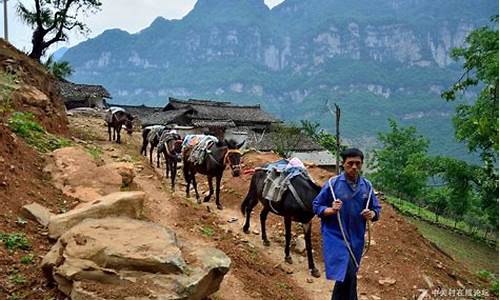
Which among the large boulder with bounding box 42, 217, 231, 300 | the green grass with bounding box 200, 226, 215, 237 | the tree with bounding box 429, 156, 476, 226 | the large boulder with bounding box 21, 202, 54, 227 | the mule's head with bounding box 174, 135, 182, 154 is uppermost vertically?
the mule's head with bounding box 174, 135, 182, 154

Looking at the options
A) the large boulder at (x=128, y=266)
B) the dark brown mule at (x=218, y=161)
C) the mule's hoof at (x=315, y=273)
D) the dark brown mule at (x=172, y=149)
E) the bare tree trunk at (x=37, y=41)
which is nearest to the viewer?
the large boulder at (x=128, y=266)

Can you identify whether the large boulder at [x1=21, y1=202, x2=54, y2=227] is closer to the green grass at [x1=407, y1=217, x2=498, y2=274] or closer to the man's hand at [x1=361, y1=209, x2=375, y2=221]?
the man's hand at [x1=361, y1=209, x2=375, y2=221]

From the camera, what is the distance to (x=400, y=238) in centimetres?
1018

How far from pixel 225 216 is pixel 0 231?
6.18 meters

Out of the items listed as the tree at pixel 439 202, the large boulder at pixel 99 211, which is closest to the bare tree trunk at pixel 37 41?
the large boulder at pixel 99 211

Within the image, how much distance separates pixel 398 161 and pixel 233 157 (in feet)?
119

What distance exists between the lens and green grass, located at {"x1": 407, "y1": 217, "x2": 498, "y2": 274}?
58.0 ft

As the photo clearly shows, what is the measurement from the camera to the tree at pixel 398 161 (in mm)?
41156

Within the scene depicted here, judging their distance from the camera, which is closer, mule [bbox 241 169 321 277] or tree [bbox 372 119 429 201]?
mule [bbox 241 169 321 277]

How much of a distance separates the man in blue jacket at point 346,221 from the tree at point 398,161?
122ft

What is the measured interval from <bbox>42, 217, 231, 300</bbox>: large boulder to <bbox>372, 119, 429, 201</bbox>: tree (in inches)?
1492

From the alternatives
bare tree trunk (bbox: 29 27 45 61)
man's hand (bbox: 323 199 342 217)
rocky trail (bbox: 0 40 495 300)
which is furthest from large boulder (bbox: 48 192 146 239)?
bare tree trunk (bbox: 29 27 45 61)

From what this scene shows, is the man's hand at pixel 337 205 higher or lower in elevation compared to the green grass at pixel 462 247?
higher

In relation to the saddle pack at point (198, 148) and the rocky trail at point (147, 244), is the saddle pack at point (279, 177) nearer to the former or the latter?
the rocky trail at point (147, 244)
